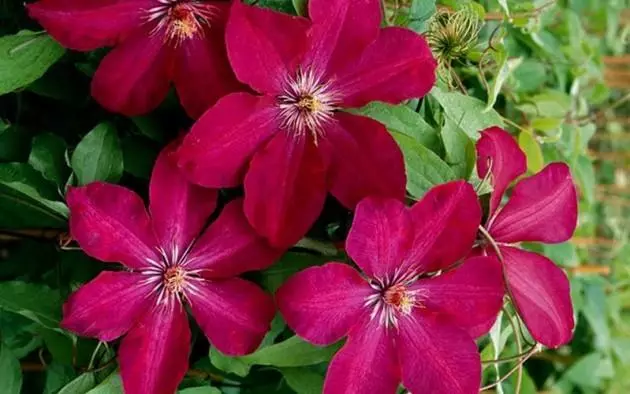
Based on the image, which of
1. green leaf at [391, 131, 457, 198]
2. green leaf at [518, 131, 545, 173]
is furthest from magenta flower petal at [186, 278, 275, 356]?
green leaf at [518, 131, 545, 173]

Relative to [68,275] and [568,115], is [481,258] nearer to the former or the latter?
[68,275]

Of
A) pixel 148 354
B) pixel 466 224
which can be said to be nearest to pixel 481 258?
pixel 466 224

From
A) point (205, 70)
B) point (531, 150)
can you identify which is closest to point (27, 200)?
point (205, 70)

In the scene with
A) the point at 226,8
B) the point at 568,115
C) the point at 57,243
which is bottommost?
the point at 568,115

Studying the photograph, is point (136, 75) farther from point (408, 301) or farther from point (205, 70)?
point (408, 301)

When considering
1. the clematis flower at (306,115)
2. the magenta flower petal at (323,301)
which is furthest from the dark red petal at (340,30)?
the magenta flower petal at (323,301)

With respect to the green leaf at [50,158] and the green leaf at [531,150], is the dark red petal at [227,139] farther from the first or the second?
the green leaf at [531,150]
